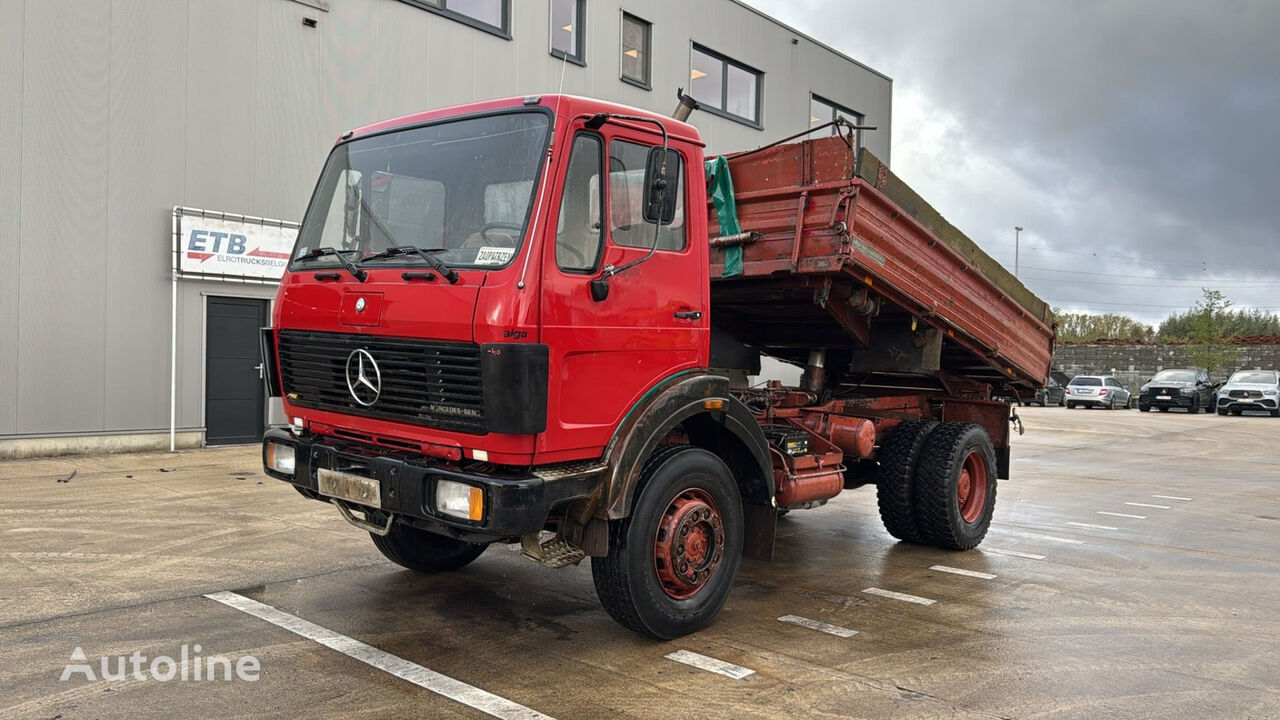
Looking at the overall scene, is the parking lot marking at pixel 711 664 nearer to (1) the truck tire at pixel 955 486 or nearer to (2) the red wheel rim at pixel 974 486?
(1) the truck tire at pixel 955 486

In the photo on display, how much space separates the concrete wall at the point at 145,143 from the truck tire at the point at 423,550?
643 centimetres

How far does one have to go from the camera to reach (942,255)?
677 centimetres

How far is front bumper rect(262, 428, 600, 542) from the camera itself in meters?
4.02

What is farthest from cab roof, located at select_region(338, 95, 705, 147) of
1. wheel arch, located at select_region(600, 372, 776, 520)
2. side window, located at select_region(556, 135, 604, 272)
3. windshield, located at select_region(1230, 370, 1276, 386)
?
windshield, located at select_region(1230, 370, 1276, 386)

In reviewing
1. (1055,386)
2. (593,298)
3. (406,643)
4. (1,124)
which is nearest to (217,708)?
(406,643)

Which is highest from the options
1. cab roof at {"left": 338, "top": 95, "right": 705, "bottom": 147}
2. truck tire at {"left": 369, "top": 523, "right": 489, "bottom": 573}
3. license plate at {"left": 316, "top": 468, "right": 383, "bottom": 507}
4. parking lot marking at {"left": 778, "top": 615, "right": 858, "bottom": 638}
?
cab roof at {"left": 338, "top": 95, "right": 705, "bottom": 147}

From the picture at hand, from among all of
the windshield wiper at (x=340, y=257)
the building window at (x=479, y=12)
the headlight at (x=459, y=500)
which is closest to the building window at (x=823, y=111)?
the building window at (x=479, y=12)

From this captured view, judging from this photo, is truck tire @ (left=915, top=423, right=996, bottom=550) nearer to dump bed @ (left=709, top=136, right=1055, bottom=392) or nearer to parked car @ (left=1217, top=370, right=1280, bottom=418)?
dump bed @ (left=709, top=136, right=1055, bottom=392)

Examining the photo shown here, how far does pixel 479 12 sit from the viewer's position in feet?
49.5

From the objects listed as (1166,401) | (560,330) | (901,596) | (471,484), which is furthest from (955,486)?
(1166,401)

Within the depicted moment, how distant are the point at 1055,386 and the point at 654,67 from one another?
24557 millimetres

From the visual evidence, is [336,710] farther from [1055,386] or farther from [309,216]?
[1055,386]

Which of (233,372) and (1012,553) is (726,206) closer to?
(1012,553)

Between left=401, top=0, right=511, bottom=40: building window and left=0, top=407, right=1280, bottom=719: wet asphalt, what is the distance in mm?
8671
